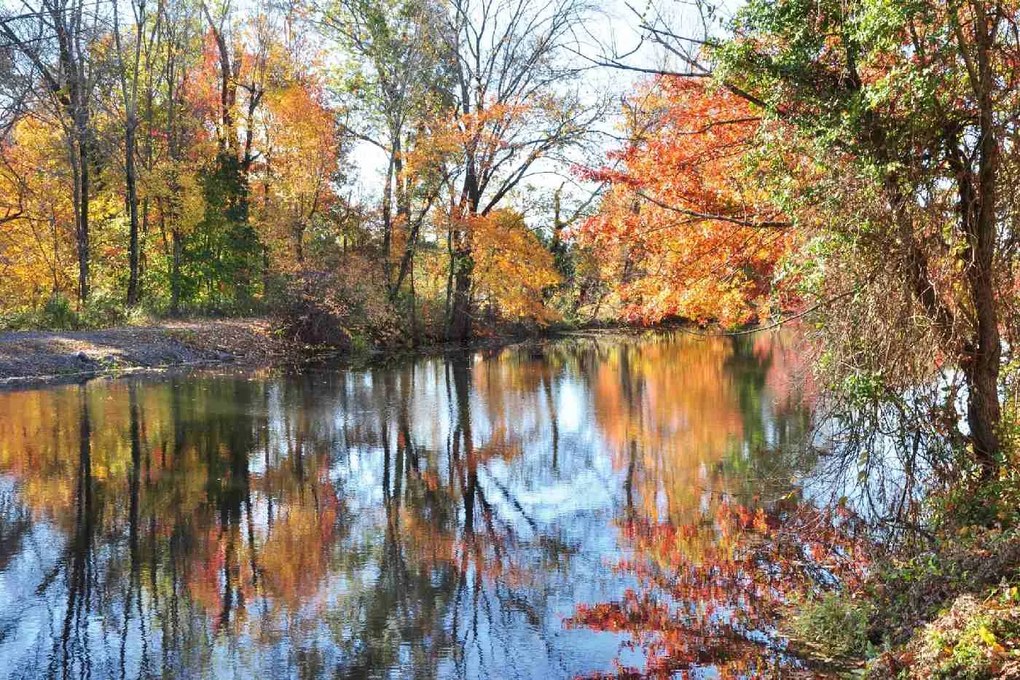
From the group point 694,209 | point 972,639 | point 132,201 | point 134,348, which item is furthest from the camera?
point 132,201

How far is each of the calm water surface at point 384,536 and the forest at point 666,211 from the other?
712 mm

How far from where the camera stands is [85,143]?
26.1 m

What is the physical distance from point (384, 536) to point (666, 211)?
20.9ft

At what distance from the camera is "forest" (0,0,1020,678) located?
22.3 feet

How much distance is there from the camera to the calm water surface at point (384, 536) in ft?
20.3

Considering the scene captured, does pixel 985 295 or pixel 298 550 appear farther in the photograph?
pixel 298 550

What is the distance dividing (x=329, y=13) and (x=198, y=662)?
2882cm

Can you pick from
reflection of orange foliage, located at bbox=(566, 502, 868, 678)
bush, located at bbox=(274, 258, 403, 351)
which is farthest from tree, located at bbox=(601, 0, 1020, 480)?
bush, located at bbox=(274, 258, 403, 351)

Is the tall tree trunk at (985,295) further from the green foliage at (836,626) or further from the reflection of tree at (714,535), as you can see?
the green foliage at (836,626)

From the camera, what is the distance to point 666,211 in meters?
12.8

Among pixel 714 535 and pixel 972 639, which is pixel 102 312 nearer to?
pixel 714 535

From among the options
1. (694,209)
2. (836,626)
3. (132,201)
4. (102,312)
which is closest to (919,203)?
(836,626)

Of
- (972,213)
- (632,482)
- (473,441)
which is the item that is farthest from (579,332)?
(972,213)

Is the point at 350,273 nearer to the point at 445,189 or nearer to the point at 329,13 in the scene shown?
the point at 445,189
